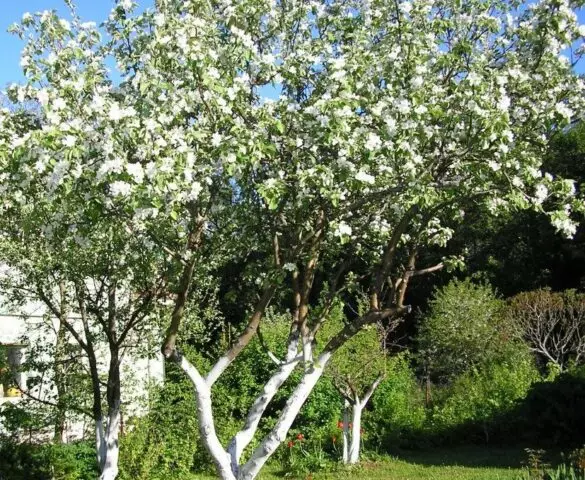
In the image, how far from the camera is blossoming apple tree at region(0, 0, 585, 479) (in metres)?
4.33

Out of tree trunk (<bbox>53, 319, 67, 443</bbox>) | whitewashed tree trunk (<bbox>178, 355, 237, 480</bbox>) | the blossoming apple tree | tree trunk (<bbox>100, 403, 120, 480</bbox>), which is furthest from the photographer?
tree trunk (<bbox>53, 319, 67, 443</bbox>)

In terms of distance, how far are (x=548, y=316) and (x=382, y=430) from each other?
6.41 metres

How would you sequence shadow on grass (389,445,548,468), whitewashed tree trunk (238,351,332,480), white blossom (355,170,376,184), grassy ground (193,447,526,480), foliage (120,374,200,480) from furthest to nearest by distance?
shadow on grass (389,445,548,468) → grassy ground (193,447,526,480) → foliage (120,374,200,480) → whitewashed tree trunk (238,351,332,480) → white blossom (355,170,376,184)

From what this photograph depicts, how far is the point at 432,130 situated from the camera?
195 inches

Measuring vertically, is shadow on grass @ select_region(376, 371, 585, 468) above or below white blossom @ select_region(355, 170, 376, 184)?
below

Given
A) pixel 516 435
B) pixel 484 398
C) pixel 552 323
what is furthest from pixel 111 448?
pixel 552 323

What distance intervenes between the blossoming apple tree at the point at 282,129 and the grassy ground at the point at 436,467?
5.94 meters

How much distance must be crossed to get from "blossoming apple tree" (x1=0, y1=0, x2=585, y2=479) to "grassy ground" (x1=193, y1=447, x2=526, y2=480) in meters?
5.94

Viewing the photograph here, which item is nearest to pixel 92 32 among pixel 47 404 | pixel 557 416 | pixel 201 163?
pixel 201 163

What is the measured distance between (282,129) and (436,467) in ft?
29.4

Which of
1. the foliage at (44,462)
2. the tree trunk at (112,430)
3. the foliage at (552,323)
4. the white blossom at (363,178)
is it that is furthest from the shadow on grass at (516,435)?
the white blossom at (363,178)

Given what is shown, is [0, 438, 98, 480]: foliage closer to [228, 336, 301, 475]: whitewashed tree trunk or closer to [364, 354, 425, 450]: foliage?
[228, 336, 301, 475]: whitewashed tree trunk

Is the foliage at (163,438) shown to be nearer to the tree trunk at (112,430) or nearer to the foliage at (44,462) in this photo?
the foliage at (44,462)

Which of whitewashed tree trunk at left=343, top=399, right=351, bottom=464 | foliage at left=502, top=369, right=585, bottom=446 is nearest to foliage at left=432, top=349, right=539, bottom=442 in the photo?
foliage at left=502, top=369, right=585, bottom=446
